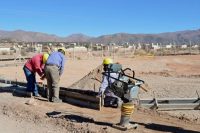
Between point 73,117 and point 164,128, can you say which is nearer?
point 164,128

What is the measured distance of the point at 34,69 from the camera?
48.0 ft

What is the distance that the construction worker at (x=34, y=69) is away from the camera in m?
14.4

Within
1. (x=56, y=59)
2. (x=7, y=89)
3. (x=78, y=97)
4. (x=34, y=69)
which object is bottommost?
(x=7, y=89)

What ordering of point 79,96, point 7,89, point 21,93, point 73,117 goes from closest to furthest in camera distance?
point 73,117 → point 79,96 → point 21,93 → point 7,89

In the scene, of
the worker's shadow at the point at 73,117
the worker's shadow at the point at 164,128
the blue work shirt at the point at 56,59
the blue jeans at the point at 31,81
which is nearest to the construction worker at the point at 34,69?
the blue jeans at the point at 31,81

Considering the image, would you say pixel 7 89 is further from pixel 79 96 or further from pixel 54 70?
pixel 79 96

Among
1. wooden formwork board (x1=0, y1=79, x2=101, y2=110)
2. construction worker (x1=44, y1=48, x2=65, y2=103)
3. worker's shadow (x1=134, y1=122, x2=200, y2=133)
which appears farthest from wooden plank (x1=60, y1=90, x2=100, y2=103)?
worker's shadow (x1=134, y1=122, x2=200, y2=133)

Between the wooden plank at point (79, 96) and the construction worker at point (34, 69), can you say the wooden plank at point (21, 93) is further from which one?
the wooden plank at point (79, 96)

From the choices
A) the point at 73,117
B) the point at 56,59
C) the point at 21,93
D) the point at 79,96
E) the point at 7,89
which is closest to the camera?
the point at 73,117

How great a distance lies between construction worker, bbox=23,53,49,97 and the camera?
14375 millimetres

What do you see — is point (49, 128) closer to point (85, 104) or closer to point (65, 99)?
point (85, 104)

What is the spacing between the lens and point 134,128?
9570mm

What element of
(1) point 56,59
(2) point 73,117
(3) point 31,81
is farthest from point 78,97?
(3) point 31,81

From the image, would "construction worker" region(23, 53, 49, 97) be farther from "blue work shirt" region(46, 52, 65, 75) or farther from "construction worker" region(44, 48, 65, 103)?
"blue work shirt" region(46, 52, 65, 75)
